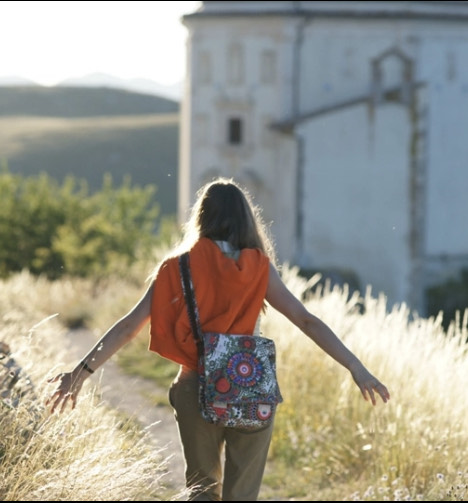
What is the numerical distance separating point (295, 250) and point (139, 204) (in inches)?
372

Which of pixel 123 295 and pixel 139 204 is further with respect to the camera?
pixel 139 204

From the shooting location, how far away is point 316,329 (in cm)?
495

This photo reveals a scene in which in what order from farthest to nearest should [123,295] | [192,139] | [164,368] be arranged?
1. [192,139]
2. [123,295]
3. [164,368]

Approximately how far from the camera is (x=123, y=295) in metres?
16.9

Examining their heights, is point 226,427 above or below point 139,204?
above

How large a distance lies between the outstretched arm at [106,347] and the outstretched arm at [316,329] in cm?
56

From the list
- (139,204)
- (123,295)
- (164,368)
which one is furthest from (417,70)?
(164,368)

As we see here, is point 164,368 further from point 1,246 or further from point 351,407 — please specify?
point 1,246

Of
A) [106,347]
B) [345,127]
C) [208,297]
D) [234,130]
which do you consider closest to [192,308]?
[208,297]

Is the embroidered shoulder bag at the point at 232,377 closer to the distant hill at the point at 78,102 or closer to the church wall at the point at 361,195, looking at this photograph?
the church wall at the point at 361,195

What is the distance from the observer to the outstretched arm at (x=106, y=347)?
190 inches

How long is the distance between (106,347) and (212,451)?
662 mm

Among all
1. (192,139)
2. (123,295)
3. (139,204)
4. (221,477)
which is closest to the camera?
(221,477)

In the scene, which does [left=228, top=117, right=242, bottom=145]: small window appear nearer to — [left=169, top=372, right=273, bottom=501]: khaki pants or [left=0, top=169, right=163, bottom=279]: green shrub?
[left=0, top=169, right=163, bottom=279]: green shrub
